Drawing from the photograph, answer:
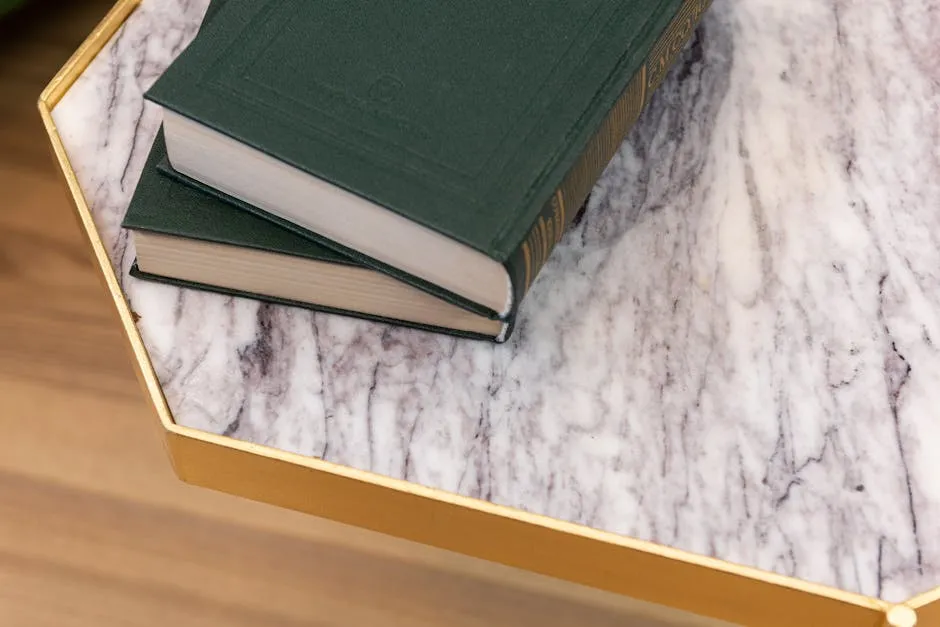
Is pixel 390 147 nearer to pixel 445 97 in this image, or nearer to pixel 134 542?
pixel 445 97

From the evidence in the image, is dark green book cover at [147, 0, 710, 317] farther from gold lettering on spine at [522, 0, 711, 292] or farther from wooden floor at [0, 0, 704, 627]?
wooden floor at [0, 0, 704, 627]

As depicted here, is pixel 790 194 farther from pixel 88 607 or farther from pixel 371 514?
pixel 88 607

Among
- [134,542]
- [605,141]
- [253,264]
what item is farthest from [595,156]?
[134,542]

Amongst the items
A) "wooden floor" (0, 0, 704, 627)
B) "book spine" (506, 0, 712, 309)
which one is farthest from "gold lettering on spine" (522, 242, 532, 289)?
"wooden floor" (0, 0, 704, 627)

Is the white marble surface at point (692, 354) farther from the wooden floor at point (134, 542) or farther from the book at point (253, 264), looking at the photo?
the wooden floor at point (134, 542)

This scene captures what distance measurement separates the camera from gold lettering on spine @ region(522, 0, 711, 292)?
0.39 meters

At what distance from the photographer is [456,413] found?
0.43 m

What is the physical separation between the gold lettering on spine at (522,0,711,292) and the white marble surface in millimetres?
49

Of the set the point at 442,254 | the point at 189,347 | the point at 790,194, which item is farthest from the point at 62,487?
the point at 790,194

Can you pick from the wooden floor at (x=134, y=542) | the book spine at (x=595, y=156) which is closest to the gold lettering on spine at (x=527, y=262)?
the book spine at (x=595, y=156)

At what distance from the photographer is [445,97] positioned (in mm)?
412

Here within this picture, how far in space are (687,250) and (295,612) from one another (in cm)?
31

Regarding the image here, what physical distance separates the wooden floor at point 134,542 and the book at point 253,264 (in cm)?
20

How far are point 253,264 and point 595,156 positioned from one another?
0.50 feet
